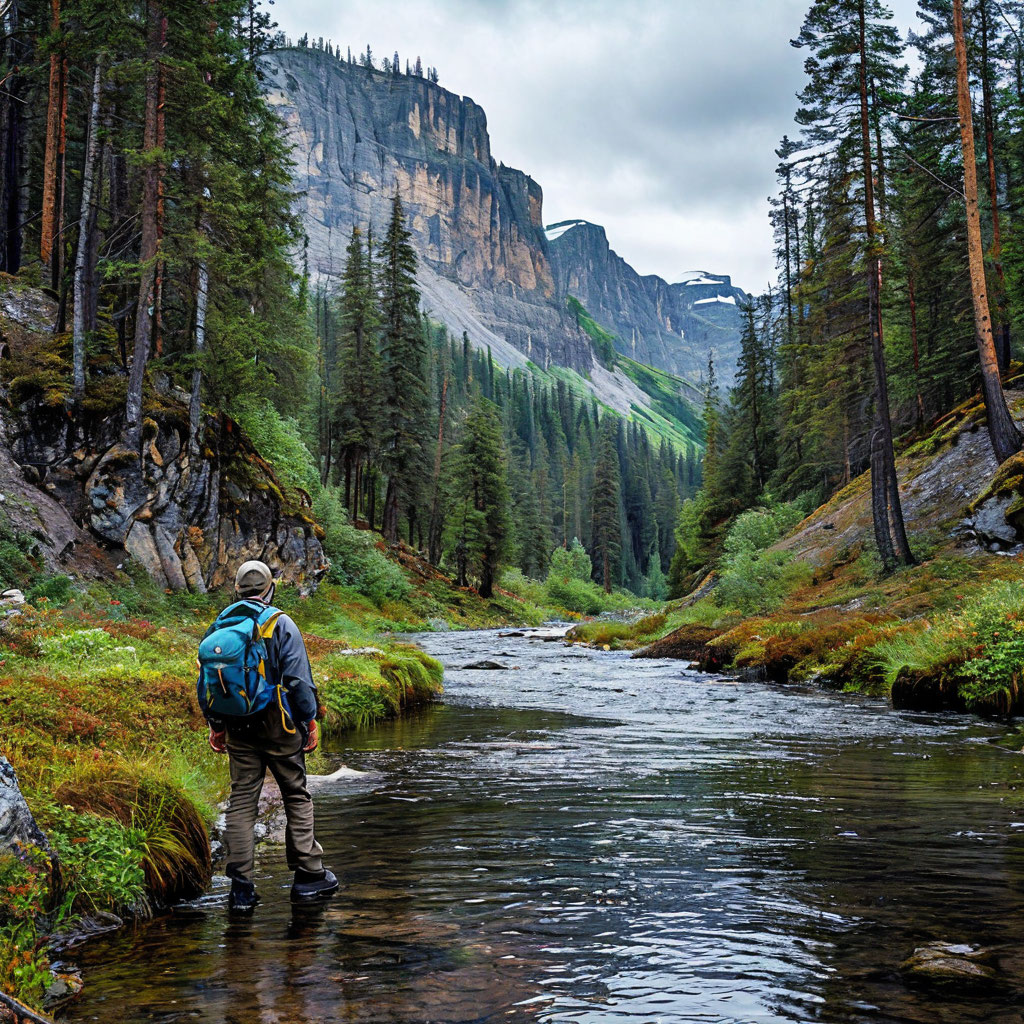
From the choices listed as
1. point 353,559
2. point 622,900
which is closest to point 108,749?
point 622,900

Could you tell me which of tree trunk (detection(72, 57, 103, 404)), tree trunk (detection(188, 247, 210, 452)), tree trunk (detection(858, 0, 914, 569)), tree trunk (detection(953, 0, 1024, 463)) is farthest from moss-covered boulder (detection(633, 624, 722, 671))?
tree trunk (detection(72, 57, 103, 404))

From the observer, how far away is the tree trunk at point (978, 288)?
742 inches

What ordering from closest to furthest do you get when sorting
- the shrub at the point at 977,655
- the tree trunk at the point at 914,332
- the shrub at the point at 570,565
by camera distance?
the shrub at the point at 977,655, the tree trunk at the point at 914,332, the shrub at the point at 570,565

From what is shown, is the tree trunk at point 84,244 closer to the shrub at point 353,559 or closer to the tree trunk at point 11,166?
the tree trunk at point 11,166

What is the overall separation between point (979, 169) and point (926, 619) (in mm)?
22177

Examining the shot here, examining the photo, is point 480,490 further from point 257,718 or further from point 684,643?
point 257,718

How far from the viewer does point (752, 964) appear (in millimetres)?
3646

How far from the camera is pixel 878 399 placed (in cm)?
2177

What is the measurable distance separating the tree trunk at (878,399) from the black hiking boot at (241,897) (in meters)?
20.0

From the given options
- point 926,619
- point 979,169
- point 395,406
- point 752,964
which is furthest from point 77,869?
point 395,406

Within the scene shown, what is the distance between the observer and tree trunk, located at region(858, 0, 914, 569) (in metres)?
20.9

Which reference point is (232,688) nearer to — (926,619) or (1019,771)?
(1019,771)

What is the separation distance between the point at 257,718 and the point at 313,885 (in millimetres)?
1069

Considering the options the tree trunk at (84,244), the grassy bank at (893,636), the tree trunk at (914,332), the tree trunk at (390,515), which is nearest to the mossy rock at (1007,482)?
the grassy bank at (893,636)
